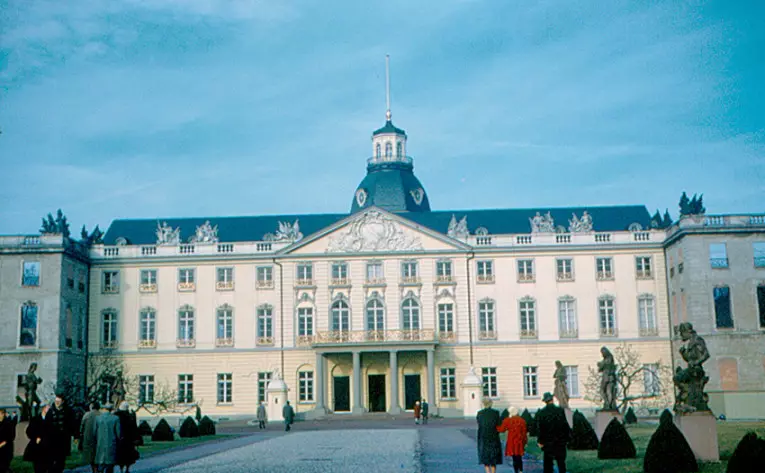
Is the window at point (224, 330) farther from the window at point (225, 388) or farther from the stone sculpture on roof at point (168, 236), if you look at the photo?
the stone sculpture on roof at point (168, 236)

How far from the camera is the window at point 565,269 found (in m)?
54.8

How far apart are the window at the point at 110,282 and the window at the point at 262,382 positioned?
9909 millimetres

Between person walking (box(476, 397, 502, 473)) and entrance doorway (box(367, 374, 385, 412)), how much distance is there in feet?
124

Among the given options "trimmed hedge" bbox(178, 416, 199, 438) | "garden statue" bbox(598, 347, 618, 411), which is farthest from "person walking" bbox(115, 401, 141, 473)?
"trimmed hedge" bbox(178, 416, 199, 438)

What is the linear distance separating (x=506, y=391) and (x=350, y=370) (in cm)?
897

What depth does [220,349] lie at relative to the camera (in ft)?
179

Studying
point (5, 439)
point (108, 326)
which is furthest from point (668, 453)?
point (108, 326)

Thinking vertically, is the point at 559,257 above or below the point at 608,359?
above

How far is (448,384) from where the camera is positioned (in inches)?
2115

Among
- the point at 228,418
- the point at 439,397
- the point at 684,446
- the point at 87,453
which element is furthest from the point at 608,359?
the point at 228,418

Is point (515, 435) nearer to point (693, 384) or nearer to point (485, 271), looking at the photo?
point (693, 384)

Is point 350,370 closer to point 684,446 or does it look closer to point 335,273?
point 335,273

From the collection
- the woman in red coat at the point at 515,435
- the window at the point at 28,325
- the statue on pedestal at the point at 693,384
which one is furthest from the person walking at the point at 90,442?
the window at the point at 28,325

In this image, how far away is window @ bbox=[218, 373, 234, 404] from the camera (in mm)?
54312
